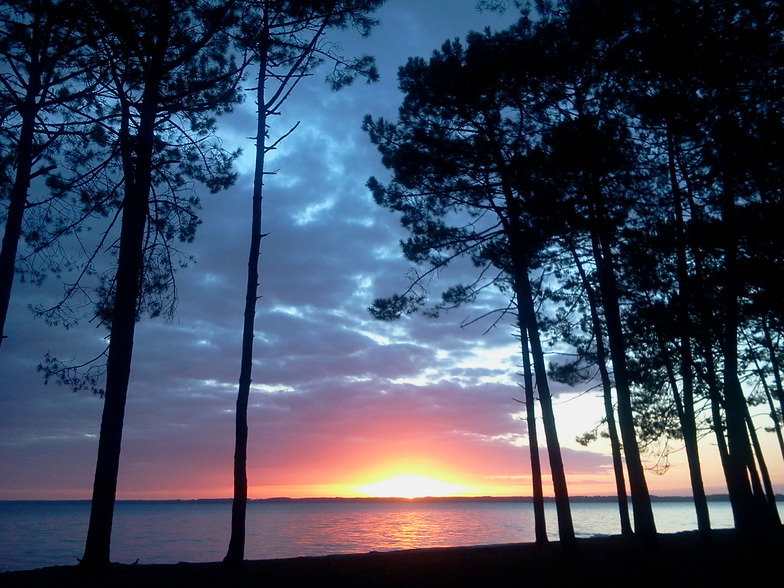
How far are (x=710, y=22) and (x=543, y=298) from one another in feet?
28.3

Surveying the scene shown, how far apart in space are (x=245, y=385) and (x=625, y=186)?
7378mm

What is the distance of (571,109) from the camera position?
456 inches

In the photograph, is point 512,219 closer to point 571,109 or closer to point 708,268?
point 571,109

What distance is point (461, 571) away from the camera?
9031 millimetres

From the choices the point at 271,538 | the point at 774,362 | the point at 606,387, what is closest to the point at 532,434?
the point at 606,387

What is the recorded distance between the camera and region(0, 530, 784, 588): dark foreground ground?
789 centimetres

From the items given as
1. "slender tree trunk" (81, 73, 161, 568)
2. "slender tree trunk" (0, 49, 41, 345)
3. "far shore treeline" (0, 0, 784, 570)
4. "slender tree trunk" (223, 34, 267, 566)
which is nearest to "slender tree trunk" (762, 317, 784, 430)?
"far shore treeline" (0, 0, 784, 570)

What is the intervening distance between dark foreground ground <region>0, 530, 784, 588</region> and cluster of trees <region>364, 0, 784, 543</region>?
38.0 inches

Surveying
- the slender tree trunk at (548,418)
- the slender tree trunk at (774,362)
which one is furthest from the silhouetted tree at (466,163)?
the slender tree trunk at (774,362)

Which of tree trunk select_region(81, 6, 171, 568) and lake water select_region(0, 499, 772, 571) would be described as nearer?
tree trunk select_region(81, 6, 171, 568)

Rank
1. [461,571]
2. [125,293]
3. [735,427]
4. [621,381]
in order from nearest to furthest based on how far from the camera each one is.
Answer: [461,571] < [125,293] < [735,427] < [621,381]

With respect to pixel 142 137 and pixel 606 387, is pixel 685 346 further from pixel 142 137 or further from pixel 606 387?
pixel 142 137

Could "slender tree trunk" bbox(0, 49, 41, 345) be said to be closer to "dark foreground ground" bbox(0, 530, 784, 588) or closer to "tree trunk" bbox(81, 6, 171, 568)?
"tree trunk" bbox(81, 6, 171, 568)

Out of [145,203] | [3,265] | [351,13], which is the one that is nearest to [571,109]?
[351,13]
